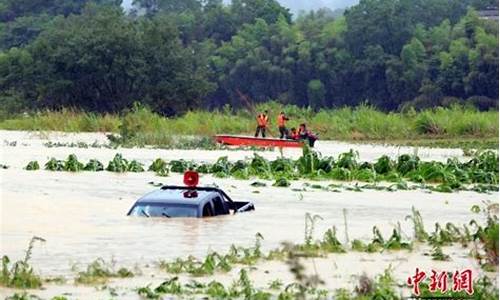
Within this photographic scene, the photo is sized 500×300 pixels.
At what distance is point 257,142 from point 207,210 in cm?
2059

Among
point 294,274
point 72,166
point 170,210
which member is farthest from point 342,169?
point 294,274

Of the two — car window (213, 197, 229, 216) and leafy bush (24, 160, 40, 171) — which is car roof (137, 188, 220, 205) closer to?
car window (213, 197, 229, 216)

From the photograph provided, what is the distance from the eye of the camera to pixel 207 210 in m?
19.3

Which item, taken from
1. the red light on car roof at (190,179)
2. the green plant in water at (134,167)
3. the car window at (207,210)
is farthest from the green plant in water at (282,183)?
the car window at (207,210)

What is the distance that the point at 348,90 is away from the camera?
235 ft

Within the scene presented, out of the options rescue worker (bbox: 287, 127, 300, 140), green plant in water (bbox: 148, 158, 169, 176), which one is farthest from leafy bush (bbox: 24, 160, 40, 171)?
rescue worker (bbox: 287, 127, 300, 140)

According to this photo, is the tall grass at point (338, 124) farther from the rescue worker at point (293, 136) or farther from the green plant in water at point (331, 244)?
the green plant in water at point (331, 244)

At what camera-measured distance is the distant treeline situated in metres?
59.8

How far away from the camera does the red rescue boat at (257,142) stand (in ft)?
128

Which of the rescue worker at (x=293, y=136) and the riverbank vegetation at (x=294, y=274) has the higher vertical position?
the riverbank vegetation at (x=294, y=274)

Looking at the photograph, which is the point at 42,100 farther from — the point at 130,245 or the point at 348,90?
the point at 130,245

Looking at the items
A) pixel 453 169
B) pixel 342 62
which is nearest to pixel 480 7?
pixel 342 62

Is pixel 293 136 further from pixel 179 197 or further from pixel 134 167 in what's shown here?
pixel 179 197

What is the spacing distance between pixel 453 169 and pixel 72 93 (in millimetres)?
33756
